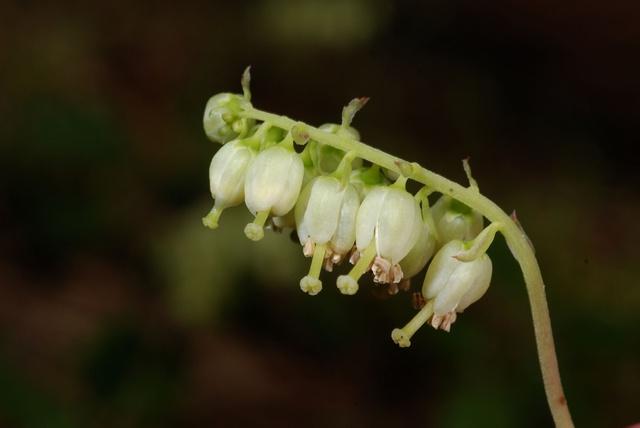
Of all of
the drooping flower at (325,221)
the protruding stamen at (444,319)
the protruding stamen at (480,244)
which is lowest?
the protruding stamen at (444,319)

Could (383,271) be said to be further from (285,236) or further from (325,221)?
(285,236)

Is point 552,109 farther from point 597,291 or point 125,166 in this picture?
point 125,166

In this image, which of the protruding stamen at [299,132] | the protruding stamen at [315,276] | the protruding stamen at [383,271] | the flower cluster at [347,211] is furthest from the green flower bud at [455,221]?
the protruding stamen at [299,132]

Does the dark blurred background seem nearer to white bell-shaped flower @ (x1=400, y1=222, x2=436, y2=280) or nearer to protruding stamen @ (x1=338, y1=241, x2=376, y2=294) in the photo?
white bell-shaped flower @ (x1=400, y1=222, x2=436, y2=280)

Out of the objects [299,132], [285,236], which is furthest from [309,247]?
[285,236]

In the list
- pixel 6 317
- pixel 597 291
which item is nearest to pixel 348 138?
pixel 597 291

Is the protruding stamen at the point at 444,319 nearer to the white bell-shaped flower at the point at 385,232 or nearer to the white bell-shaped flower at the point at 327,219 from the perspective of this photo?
the white bell-shaped flower at the point at 385,232
